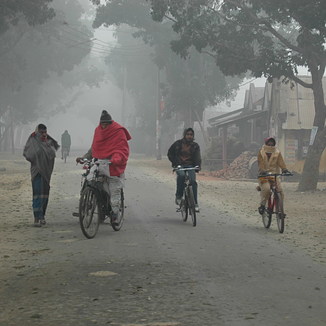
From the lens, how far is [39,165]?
36.0 feet

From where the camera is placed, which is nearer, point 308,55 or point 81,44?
point 308,55

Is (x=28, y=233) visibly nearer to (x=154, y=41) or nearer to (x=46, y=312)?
(x=46, y=312)

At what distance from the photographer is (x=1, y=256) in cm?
821

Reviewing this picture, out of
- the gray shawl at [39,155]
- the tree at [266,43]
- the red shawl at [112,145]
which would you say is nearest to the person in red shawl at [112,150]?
the red shawl at [112,145]

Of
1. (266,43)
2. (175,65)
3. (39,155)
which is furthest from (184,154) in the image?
(175,65)

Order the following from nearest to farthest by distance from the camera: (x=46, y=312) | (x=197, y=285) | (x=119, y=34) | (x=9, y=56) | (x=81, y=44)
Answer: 1. (x=46, y=312)
2. (x=197, y=285)
3. (x=9, y=56)
4. (x=81, y=44)
5. (x=119, y=34)

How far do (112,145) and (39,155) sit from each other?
169 centimetres

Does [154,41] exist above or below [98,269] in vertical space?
above

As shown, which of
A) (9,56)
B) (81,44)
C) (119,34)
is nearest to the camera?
(9,56)

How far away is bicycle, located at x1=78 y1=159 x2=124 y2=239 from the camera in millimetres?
9141

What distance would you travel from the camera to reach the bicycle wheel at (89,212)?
9.04 m

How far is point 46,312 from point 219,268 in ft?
8.46

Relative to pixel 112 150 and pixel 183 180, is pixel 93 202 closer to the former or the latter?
pixel 112 150

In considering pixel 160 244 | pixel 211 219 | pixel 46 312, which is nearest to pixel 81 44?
pixel 211 219
